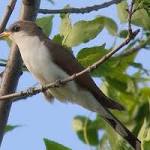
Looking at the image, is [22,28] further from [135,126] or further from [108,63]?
[135,126]

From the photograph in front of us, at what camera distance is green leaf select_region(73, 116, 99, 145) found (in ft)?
6.86

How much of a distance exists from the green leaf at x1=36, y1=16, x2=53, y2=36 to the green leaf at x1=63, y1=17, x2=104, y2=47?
12.0 inches

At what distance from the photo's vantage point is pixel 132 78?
7.51 feet

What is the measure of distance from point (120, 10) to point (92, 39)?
7.9 inches

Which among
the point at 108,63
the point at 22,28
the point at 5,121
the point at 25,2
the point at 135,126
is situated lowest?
the point at 135,126

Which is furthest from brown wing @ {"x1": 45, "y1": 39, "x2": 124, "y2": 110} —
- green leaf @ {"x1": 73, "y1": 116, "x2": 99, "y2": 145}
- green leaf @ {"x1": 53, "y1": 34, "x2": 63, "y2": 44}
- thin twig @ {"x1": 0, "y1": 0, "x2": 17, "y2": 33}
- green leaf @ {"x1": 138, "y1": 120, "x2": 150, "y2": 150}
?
green leaf @ {"x1": 138, "y1": 120, "x2": 150, "y2": 150}

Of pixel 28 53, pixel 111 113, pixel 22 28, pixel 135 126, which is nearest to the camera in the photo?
pixel 135 126

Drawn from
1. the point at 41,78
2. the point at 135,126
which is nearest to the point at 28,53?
the point at 41,78

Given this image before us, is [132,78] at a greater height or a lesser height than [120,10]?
lesser

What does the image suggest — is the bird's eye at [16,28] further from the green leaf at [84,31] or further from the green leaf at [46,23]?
the green leaf at [84,31]

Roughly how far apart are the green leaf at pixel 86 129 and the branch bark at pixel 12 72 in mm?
286

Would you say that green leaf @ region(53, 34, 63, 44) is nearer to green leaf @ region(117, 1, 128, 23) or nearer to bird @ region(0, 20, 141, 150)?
bird @ region(0, 20, 141, 150)

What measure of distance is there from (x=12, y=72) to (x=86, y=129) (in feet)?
1.49

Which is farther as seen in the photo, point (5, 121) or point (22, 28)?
point (22, 28)
